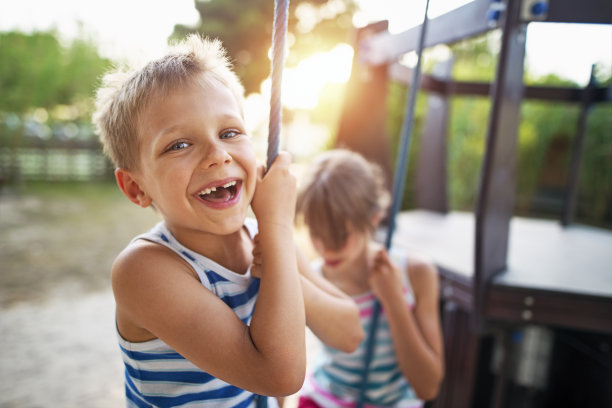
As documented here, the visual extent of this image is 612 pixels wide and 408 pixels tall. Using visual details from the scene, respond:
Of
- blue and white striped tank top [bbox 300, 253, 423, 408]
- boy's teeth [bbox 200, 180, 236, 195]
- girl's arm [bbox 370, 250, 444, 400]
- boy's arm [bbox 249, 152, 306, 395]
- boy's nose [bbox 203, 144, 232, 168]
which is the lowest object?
blue and white striped tank top [bbox 300, 253, 423, 408]

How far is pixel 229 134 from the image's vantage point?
0.85 metres

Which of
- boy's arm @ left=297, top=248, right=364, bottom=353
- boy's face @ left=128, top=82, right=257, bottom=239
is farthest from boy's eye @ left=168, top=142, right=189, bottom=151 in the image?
boy's arm @ left=297, top=248, right=364, bottom=353

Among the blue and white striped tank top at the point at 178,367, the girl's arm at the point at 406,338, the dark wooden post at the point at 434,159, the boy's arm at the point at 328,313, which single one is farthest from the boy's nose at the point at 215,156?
the dark wooden post at the point at 434,159

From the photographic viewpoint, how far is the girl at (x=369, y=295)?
135cm

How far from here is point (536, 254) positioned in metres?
2.42

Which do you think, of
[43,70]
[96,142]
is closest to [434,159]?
[43,70]

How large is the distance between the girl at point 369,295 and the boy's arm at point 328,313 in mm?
305

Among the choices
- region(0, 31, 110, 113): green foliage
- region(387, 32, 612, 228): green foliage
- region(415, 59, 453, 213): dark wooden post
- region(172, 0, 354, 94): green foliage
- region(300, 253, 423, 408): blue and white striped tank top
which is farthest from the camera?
region(172, 0, 354, 94): green foliage

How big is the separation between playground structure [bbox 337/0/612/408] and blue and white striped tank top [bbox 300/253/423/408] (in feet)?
1.64

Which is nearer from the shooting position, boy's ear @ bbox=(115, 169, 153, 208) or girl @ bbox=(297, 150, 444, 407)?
boy's ear @ bbox=(115, 169, 153, 208)

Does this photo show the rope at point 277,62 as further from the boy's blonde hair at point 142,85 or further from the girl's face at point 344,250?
the girl's face at point 344,250

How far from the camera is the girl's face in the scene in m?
1.43

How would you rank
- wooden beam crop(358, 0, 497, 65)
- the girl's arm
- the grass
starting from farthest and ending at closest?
the grass → wooden beam crop(358, 0, 497, 65) → the girl's arm

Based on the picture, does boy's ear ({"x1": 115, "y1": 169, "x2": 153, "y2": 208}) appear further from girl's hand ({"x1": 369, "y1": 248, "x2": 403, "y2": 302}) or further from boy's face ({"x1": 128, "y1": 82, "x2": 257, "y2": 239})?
girl's hand ({"x1": 369, "y1": 248, "x2": 403, "y2": 302})
